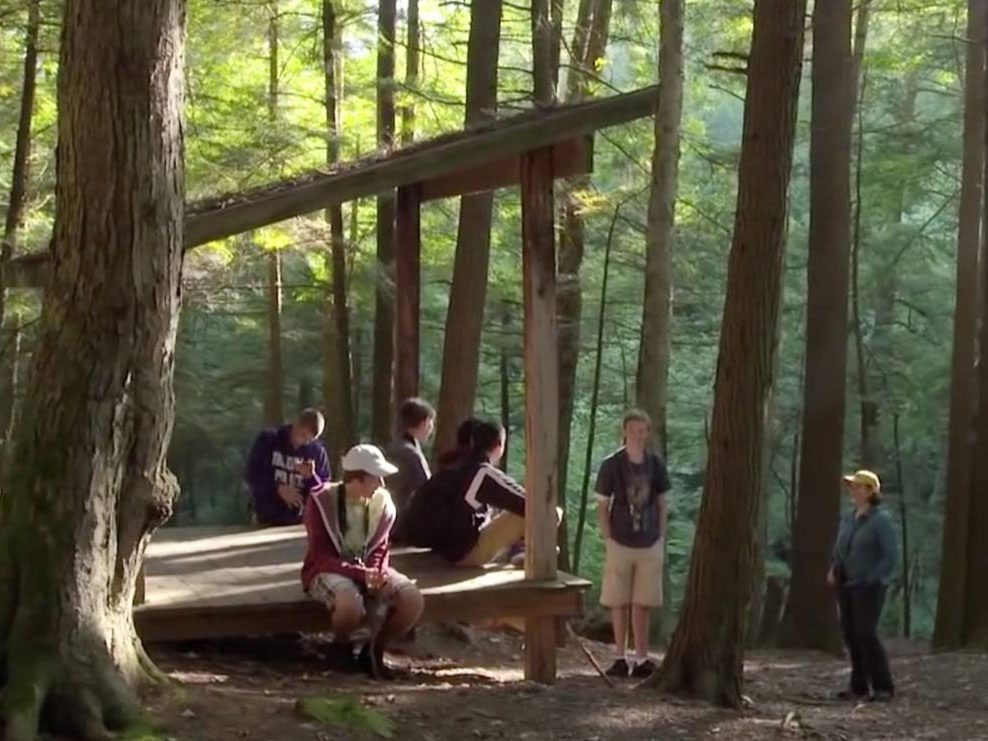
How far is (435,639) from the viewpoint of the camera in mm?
11016

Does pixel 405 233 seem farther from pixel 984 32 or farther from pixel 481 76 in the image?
pixel 984 32

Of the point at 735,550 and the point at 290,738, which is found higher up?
the point at 735,550

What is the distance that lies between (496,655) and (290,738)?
224 inches

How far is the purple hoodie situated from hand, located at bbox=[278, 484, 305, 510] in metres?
0.04

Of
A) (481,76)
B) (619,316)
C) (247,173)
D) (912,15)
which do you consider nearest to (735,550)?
(481,76)

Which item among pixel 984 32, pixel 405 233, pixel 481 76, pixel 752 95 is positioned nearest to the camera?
pixel 752 95

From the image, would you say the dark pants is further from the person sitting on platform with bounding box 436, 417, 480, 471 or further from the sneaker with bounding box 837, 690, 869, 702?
the person sitting on platform with bounding box 436, 417, 480, 471

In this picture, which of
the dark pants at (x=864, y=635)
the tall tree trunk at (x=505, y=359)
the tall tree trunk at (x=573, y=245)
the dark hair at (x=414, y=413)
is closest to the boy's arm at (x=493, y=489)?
the dark hair at (x=414, y=413)

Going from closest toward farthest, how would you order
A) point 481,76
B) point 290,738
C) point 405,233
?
point 290,738, point 405,233, point 481,76

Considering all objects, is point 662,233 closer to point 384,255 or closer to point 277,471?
point 277,471

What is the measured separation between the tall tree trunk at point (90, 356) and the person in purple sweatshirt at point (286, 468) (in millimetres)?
5224

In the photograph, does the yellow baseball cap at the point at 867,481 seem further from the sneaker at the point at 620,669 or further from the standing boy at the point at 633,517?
the sneaker at the point at 620,669

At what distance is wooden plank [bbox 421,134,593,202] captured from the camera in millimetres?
8445

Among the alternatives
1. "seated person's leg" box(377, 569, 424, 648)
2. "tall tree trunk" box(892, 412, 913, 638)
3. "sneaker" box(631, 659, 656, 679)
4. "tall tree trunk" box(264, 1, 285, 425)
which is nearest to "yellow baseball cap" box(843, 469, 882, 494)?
"sneaker" box(631, 659, 656, 679)
